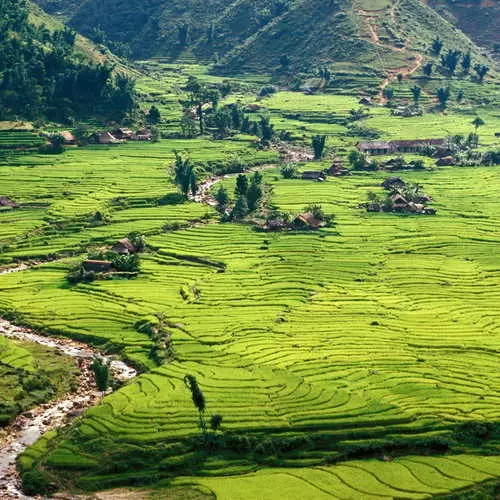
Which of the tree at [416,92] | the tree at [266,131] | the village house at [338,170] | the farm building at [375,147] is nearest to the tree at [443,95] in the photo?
the tree at [416,92]

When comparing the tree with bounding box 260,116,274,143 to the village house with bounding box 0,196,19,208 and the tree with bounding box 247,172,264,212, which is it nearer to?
the tree with bounding box 247,172,264,212

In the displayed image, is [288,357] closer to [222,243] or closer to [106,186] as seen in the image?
[222,243]

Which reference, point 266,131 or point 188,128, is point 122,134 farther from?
point 266,131

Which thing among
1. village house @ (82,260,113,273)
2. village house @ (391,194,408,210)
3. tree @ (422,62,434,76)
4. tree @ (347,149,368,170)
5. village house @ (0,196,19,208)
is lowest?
village house @ (82,260,113,273)

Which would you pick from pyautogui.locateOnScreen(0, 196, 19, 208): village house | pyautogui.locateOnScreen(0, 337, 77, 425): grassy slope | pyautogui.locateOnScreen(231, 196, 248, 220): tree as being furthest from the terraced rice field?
pyautogui.locateOnScreen(0, 196, 19, 208): village house

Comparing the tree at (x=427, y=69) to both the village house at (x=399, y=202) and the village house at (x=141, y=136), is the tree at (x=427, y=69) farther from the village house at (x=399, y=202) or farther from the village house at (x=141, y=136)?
the village house at (x=399, y=202)

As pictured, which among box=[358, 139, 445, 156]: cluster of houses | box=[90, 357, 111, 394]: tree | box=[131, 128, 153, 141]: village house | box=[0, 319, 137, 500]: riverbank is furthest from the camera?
box=[131, 128, 153, 141]: village house

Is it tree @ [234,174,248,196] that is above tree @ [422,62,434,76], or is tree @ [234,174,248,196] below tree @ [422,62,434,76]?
below
